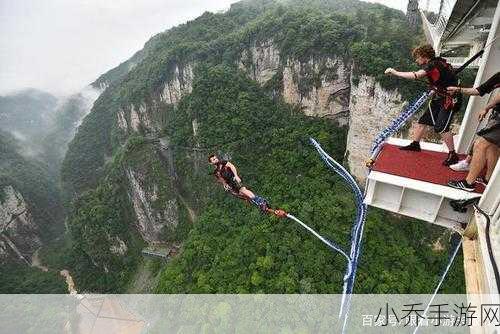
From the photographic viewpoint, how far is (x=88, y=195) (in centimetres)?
5634

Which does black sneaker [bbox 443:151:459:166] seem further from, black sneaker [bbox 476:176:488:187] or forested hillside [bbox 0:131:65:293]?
forested hillside [bbox 0:131:65:293]

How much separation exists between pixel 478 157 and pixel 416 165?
175 cm

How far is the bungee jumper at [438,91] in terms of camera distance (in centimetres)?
689

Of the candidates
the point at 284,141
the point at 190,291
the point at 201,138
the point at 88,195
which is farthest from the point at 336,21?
the point at 88,195

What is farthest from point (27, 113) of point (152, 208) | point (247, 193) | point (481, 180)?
point (481, 180)

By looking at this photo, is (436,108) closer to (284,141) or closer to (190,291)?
(190,291)

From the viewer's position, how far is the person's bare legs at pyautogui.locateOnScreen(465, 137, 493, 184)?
5.95 m

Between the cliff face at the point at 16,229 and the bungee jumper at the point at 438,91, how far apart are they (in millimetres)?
70335

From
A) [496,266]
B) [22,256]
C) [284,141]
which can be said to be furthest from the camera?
[22,256]

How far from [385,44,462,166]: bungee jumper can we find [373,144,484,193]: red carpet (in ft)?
0.96

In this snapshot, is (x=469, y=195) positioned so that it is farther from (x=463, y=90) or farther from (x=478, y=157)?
(x=463, y=90)

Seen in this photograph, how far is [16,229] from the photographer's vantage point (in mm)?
64750

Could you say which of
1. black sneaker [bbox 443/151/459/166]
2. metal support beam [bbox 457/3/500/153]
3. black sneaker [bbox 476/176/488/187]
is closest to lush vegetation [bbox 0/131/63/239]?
black sneaker [bbox 443/151/459/166]

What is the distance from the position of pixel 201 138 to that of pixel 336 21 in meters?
21.0
